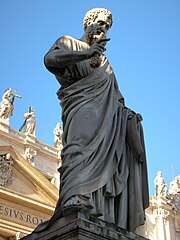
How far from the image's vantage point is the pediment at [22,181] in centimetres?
2030

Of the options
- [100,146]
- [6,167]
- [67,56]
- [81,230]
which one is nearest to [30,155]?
[6,167]

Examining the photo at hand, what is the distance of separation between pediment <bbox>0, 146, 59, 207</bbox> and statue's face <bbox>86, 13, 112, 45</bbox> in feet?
52.3

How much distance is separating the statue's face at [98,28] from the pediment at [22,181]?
1595 centimetres

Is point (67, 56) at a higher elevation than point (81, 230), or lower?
higher

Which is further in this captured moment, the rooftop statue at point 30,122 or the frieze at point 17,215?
the rooftop statue at point 30,122

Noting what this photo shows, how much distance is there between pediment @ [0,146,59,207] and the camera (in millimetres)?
20297

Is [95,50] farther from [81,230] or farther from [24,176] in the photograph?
[24,176]

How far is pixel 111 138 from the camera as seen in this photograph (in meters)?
3.78

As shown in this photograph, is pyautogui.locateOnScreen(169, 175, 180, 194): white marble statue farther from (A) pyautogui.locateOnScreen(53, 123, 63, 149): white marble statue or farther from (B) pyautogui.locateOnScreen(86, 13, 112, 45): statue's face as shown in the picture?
(B) pyautogui.locateOnScreen(86, 13, 112, 45): statue's face

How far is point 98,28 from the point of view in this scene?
4.22m

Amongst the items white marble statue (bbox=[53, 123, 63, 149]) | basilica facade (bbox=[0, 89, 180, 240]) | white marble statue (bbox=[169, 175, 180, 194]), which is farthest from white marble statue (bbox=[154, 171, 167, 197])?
white marble statue (bbox=[53, 123, 63, 149])

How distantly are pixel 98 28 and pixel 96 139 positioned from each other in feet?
3.40

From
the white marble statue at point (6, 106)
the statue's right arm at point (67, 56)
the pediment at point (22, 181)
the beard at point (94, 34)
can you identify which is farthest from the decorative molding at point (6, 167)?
the statue's right arm at point (67, 56)

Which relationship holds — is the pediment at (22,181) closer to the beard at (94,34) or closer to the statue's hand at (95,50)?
the beard at (94,34)
